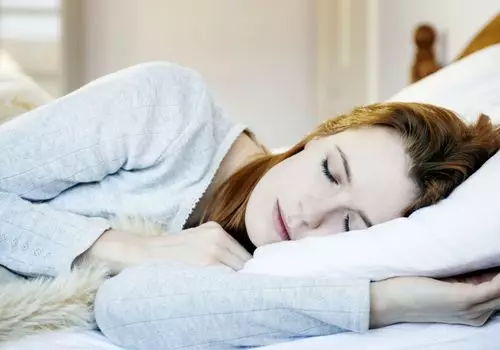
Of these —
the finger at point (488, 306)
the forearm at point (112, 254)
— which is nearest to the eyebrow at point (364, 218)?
the finger at point (488, 306)

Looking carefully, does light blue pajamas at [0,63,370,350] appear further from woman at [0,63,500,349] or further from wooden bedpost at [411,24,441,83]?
wooden bedpost at [411,24,441,83]

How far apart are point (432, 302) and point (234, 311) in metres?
0.23

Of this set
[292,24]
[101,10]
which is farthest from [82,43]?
[292,24]

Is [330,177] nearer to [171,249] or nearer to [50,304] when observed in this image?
[171,249]

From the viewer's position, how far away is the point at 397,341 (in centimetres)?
82

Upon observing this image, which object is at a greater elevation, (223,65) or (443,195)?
(443,195)

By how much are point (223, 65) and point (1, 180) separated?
7.86ft

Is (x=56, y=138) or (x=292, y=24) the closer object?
(x=56, y=138)

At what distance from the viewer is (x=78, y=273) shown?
0.97 meters

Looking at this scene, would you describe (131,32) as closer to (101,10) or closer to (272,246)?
(101,10)

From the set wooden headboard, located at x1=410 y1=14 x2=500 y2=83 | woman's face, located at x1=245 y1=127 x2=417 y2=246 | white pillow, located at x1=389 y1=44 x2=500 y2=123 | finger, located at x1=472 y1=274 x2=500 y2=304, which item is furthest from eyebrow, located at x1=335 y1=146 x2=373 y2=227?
wooden headboard, located at x1=410 y1=14 x2=500 y2=83

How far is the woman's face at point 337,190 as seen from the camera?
40.2 inches

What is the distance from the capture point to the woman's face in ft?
3.35

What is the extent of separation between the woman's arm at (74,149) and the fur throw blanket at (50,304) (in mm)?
83
